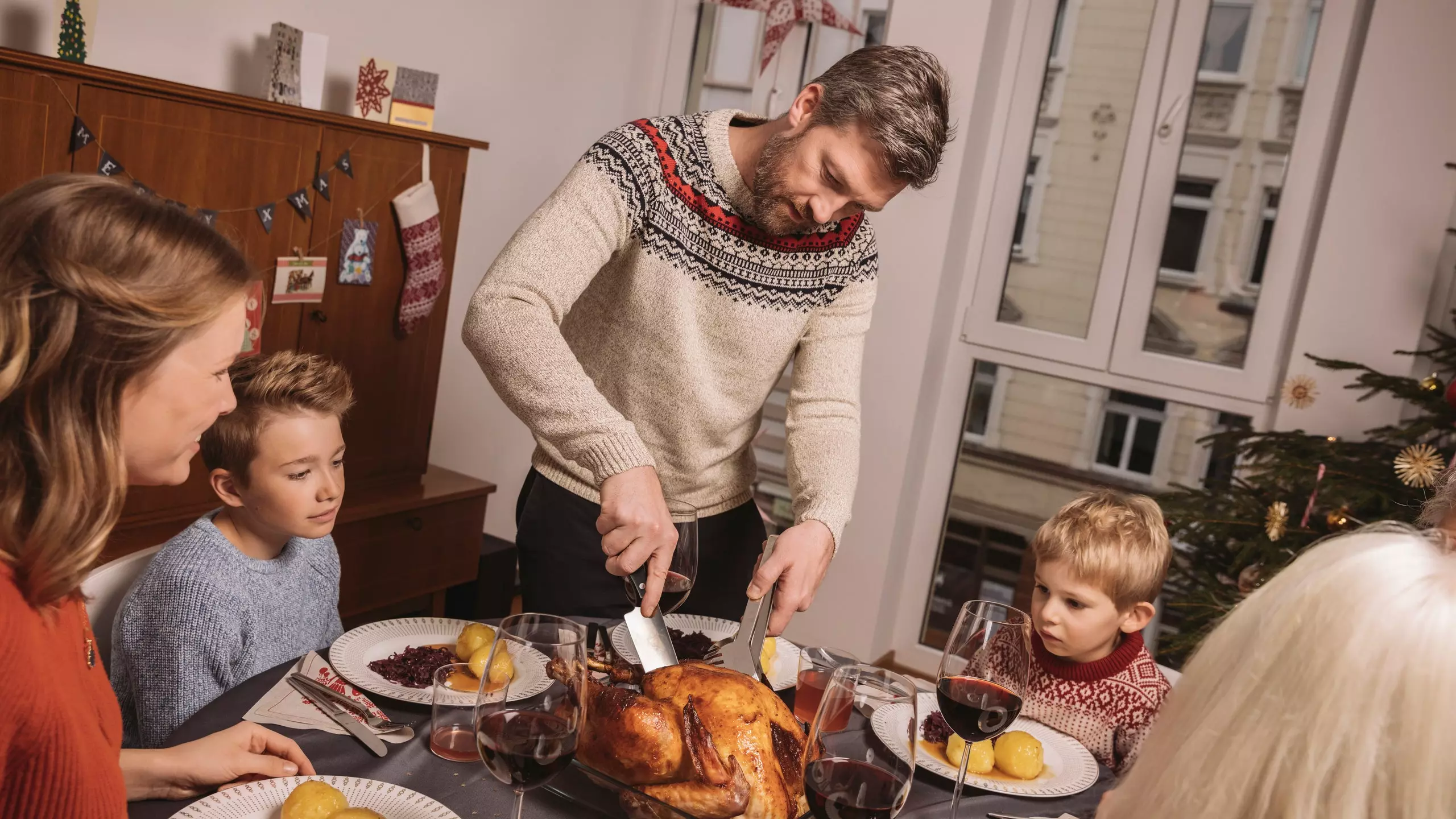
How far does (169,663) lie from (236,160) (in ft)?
4.58

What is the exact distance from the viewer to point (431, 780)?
1090 millimetres

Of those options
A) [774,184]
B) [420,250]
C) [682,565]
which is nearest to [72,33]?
[420,250]

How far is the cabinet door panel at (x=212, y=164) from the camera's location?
2.18 metres

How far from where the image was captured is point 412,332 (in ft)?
10.0

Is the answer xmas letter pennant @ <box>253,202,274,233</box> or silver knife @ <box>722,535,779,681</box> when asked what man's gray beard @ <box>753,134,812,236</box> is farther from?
xmas letter pennant @ <box>253,202,274,233</box>

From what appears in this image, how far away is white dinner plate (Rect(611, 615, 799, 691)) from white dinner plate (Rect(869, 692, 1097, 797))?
0.59ft

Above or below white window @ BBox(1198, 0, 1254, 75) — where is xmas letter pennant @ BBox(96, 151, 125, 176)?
below

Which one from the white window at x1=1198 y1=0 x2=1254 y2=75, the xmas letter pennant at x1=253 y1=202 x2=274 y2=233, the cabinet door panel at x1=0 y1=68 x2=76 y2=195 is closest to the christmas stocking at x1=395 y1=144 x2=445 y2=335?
the xmas letter pennant at x1=253 y1=202 x2=274 y2=233

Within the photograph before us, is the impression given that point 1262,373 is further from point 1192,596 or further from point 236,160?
point 236,160

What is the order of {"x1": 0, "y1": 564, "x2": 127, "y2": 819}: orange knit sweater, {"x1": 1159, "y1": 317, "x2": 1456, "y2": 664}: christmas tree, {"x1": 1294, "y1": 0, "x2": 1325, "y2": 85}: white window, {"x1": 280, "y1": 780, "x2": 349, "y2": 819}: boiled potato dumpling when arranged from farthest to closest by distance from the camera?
{"x1": 1294, "y1": 0, "x2": 1325, "y2": 85}: white window < {"x1": 1159, "y1": 317, "x2": 1456, "y2": 664}: christmas tree < {"x1": 280, "y1": 780, "x2": 349, "y2": 819}: boiled potato dumpling < {"x1": 0, "y1": 564, "x2": 127, "y2": 819}: orange knit sweater

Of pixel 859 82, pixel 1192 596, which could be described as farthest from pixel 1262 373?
pixel 859 82

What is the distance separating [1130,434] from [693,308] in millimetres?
2484

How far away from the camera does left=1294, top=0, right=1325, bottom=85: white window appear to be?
11.0 ft

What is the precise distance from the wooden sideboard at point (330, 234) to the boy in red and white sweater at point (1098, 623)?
4.73ft
